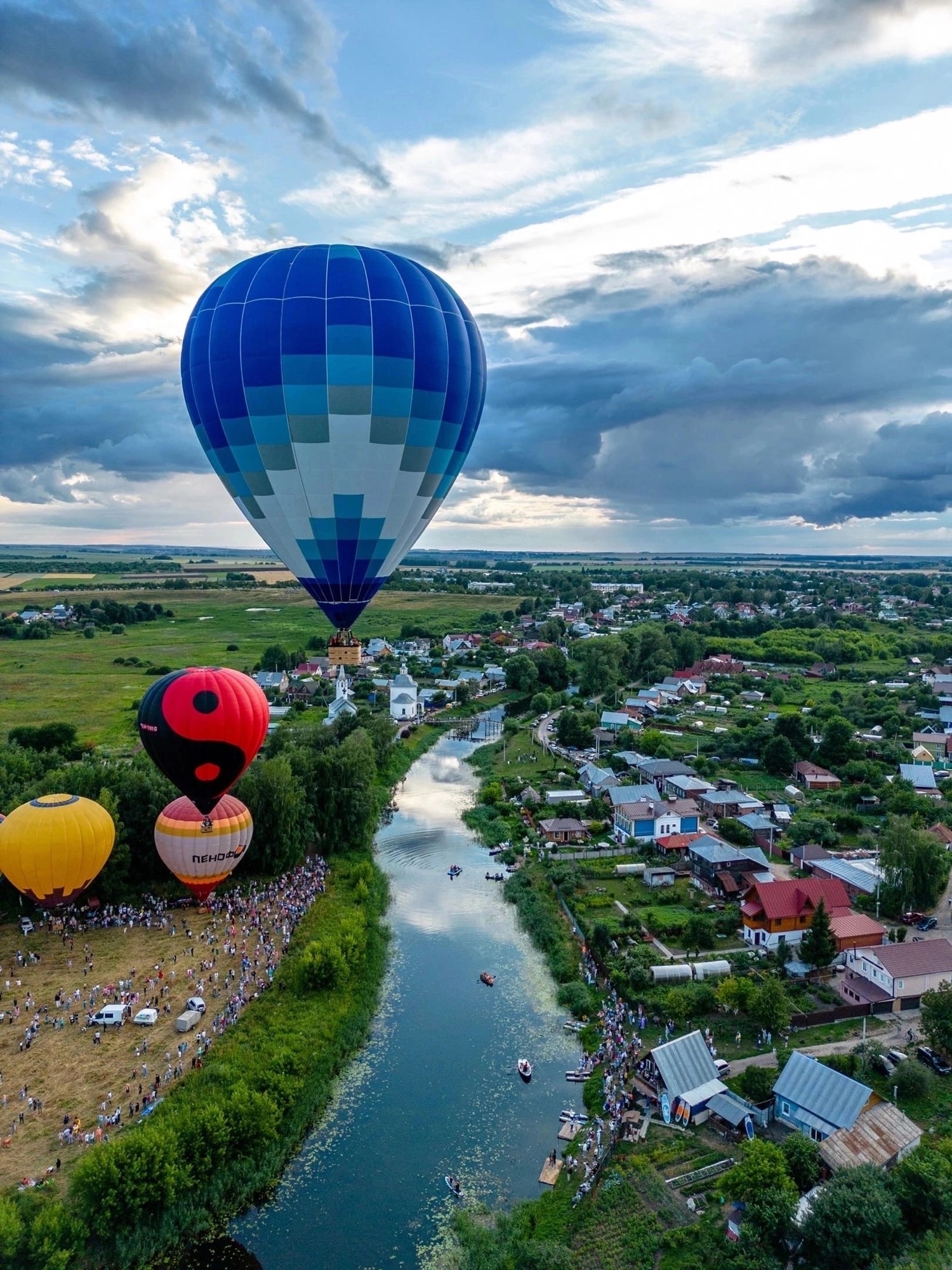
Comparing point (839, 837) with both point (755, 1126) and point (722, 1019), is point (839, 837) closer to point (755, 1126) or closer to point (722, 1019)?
point (722, 1019)

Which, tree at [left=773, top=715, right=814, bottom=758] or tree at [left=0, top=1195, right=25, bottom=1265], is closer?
tree at [left=0, top=1195, right=25, bottom=1265]

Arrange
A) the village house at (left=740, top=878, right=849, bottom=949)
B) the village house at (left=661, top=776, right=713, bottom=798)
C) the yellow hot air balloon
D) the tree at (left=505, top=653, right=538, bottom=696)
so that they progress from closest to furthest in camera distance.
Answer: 1. the yellow hot air balloon
2. the village house at (left=740, top=878, right=849, bottom=949)
3. the village house at (left=661, top=776, right=713, bottom=798)
4. the tree at (left=505, top=653, right=538, bottom=696)

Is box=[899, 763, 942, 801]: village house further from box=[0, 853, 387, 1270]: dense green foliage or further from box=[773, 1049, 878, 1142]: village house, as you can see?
box=[0, 853, 387, 1270]: dense green foliage

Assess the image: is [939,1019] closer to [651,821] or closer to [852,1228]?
[852,1228]

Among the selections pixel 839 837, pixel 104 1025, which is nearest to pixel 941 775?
→ pixel 839 837

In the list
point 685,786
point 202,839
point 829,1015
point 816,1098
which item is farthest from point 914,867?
point 202,839

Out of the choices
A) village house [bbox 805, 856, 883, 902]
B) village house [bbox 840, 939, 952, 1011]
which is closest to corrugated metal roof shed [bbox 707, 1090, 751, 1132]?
village house [bbox 840, 939, 952, 1011]
